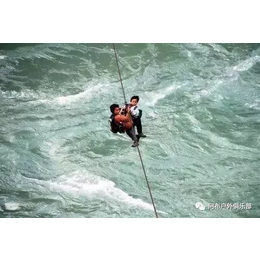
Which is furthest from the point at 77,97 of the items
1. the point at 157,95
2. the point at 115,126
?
the point at 157,95

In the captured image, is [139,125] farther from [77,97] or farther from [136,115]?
[77,97]

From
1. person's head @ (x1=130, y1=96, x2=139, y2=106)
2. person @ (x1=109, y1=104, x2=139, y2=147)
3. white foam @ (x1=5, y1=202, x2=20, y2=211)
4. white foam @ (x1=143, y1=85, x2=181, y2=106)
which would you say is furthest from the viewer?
white foam @ (x1=143, y1=85, x2=181, y2=106)

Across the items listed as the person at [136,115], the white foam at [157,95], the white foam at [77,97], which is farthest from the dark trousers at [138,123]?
the white foam at [77,97]

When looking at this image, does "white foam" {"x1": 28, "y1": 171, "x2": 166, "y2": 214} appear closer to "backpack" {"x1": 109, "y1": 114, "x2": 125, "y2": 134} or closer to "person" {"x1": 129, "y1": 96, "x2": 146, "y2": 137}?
"backpack" {"x1": 109, "y1": 114, "x2": 125, "y2": 134}

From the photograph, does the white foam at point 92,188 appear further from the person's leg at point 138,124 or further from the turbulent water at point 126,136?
the person's leg at point 138,124

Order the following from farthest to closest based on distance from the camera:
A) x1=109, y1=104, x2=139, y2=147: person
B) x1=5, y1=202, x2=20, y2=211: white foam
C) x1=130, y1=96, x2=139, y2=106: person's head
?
x1=130, y1=96, x2=139, y2=106: person's head < x1=109, y1=104, x2=139, y2=147: person < x1=5, y1=202, x2=20, y2=211: white foam

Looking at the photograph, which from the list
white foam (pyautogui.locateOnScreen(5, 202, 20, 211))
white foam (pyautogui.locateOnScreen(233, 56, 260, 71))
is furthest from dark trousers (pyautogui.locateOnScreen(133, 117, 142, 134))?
white foam (pyautogui.locateOnScreen(5, 202, 20, 211))
